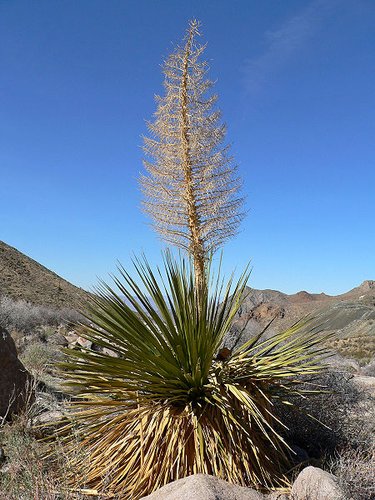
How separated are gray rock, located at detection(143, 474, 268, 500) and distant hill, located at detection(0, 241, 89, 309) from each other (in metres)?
24.7

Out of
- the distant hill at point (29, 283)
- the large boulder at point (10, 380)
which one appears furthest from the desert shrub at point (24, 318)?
the large boulder at point (10, 380)

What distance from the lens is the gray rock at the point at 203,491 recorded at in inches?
124

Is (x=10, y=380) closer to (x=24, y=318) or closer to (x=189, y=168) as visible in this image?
(x=189, y=168)

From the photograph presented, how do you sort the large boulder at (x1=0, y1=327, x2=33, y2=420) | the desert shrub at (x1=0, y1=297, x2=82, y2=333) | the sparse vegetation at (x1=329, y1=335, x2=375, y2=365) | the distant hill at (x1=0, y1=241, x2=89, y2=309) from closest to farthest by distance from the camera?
the large boulder at (x1=0, y1=327, x2=33, y2=420)
the desert shrub at (x1=0, y1=297, x2=82, y2=333)
the sparse vegetation at (x1=329, y1=335, x2=375, y2=365)
the distant hill at (x1=0, y1=241, x2=89, y2=309)

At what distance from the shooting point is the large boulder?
233 inches

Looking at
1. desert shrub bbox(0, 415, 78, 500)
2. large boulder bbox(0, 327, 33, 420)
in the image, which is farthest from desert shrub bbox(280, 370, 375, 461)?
large boulder bbox(0, 327, 33, 420)

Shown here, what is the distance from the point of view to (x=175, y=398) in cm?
404

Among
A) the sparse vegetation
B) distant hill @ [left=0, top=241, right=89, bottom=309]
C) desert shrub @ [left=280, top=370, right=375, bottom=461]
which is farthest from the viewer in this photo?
distant hill @ [left=0, top=241, right=89, bottom=309]

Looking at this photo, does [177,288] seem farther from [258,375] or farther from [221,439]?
[221,439]

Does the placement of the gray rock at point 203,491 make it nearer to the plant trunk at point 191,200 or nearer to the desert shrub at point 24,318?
the plant trunk at point 191,200

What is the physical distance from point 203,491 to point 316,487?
0.79 metres

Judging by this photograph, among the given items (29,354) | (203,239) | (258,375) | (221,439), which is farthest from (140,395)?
(29,354)

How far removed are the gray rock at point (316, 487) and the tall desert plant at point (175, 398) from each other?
13.8 inches

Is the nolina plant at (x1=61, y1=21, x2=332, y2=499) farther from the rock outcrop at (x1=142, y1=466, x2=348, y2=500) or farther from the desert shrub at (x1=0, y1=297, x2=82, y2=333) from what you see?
the desert shrub at (x1=0, y1=297, x2=82, y2=333)
